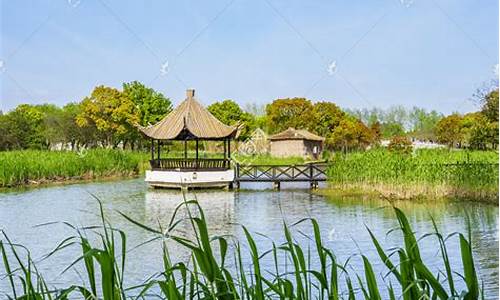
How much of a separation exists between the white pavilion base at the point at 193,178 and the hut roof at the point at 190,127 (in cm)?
85

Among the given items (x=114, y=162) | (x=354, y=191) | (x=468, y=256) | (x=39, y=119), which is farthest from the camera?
(x=39, y=119)

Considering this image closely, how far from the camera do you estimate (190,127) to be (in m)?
13.5

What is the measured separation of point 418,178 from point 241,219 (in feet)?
11.3

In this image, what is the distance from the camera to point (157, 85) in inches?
1014

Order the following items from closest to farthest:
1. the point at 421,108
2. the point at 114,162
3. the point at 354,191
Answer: the point at 354,191 → the point at 114,162 → the point at 421,108

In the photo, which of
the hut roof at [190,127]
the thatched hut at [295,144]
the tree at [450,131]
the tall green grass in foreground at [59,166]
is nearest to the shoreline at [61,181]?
the tall green grass in foreground at [59,166]

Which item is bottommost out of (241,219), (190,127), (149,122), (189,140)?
(241,219)

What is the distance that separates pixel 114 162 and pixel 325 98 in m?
15.5

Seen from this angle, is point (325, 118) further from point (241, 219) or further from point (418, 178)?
point (241, 219)

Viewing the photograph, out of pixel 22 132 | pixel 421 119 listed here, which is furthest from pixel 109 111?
pixel 421 119

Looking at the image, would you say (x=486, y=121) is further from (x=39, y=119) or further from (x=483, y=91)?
(x=39, y=119)

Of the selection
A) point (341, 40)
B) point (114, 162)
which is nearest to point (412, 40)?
point (341, 40)

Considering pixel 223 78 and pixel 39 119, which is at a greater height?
pixel 223 78

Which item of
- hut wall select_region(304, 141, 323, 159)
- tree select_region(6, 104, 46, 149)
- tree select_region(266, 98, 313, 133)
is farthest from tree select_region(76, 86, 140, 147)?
tree select_region(266, 98, 313, 133)
